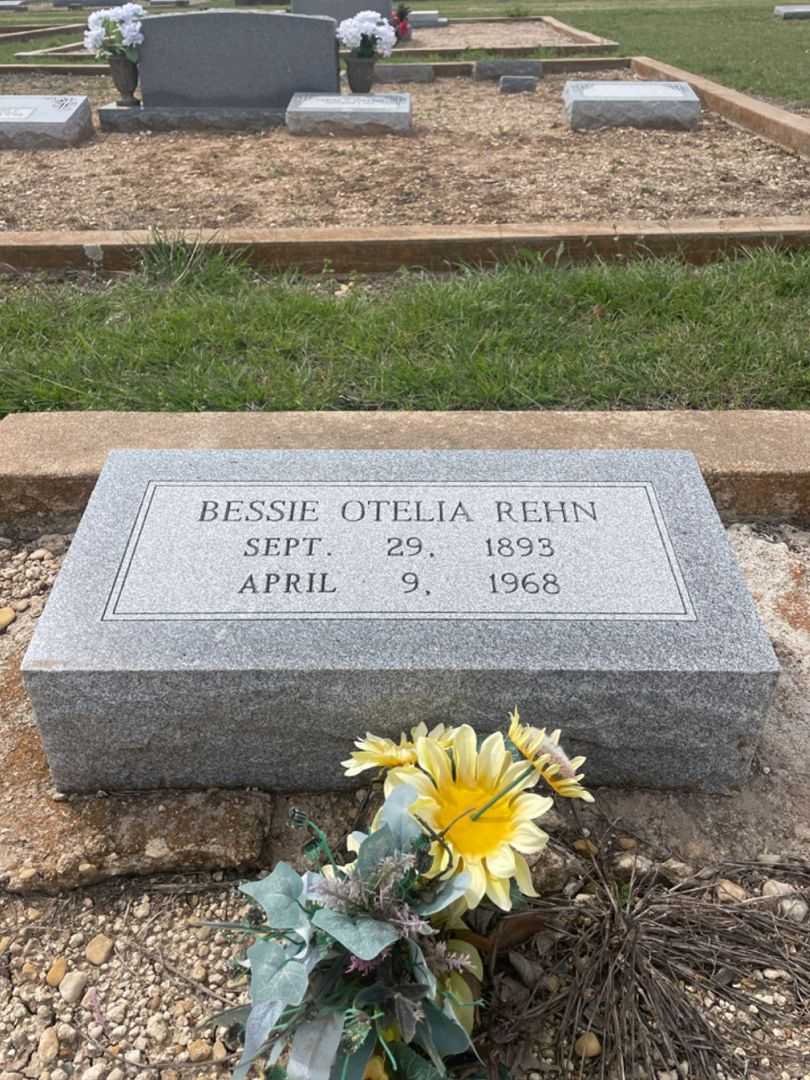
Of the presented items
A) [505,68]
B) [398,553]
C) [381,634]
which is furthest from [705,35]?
[381,634]

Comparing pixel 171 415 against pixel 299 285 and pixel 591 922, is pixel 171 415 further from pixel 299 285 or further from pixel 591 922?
pixel 591 922

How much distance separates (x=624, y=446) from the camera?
2.66m

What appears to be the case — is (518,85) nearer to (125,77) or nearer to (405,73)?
(405,73)

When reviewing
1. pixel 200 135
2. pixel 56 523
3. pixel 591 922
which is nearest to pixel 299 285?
pixel 56 523

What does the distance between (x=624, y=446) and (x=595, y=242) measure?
1.78m

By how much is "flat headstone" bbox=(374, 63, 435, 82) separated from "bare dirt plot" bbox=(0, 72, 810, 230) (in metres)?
2.71

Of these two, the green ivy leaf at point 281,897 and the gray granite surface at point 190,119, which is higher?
the gray granite surface at point 190,119

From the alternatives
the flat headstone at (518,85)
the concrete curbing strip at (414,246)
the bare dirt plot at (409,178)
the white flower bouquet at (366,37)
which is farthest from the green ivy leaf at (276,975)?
the flat headstone at (518,85)

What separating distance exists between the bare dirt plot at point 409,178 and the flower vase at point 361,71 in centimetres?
103

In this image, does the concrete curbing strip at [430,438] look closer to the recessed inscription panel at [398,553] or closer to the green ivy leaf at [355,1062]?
the recessed inscription panel at [398,553]

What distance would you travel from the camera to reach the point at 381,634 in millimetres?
1636

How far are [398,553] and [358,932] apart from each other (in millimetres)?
823

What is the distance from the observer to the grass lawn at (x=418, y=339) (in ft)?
10.1

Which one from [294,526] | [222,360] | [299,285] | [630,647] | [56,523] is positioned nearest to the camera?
[630,647]
